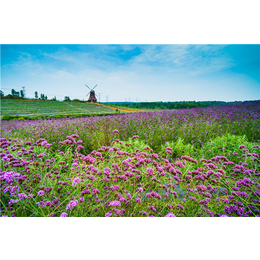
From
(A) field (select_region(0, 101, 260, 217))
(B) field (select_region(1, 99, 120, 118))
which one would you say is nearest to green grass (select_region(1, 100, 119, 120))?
(B) field (select_region(1, 99, 120, 118))

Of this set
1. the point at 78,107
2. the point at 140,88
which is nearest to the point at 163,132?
the point at 140,88

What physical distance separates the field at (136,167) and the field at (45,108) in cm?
54

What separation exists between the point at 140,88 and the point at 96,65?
50.7 inches

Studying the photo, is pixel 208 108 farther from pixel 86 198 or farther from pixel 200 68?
pixel 86 198

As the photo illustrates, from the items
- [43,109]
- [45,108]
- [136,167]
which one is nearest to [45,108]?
[45,108]

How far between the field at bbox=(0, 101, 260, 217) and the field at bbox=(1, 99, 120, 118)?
54 cm

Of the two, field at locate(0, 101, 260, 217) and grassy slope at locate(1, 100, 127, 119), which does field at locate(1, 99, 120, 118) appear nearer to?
grassy slope at locate(1, 100, 127, 119)

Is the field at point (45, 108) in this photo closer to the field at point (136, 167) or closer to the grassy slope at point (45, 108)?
the grassy slope at point (45, 108)

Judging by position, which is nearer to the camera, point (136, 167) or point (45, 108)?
point (136, 167)

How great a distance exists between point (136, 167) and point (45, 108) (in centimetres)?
470

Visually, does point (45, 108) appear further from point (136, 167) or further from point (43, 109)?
point (136, 167)

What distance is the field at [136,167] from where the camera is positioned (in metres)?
1.46


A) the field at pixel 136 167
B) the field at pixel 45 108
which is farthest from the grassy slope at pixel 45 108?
the field at pixel 136 167

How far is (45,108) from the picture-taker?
192 inches
